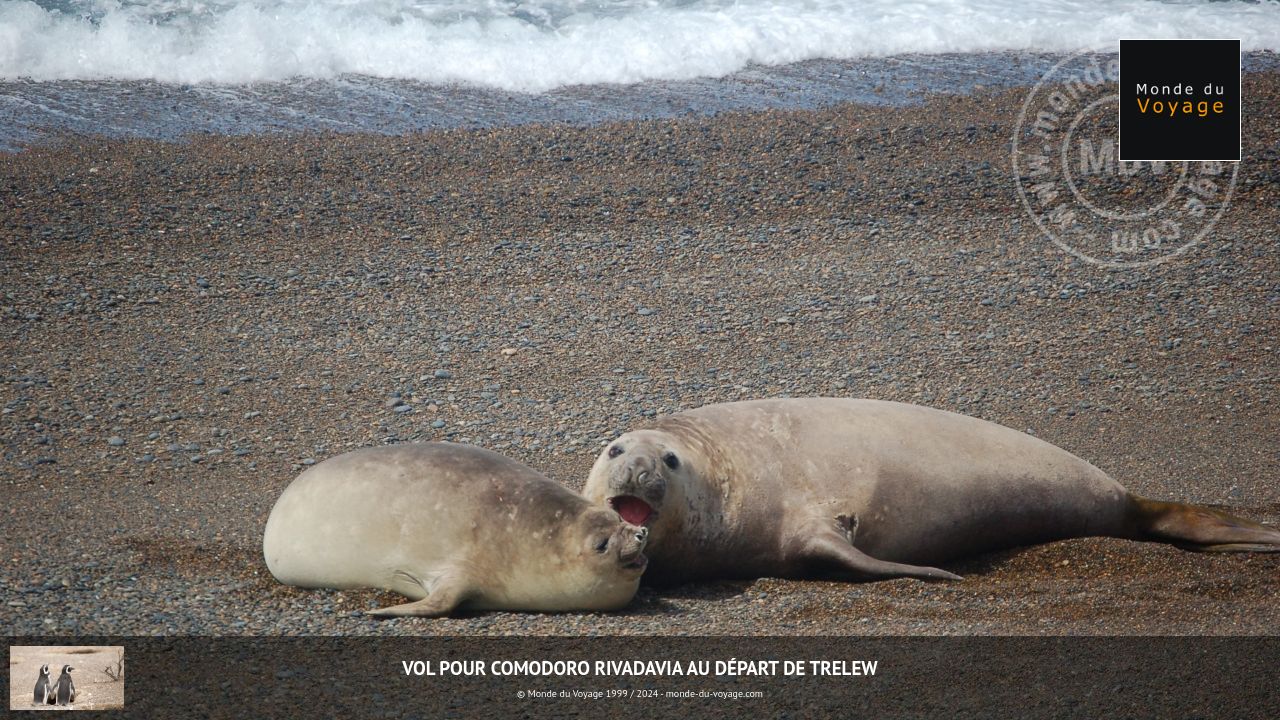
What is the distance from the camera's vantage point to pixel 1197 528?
4.77 m

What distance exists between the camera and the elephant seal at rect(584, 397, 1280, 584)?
4.33 metres

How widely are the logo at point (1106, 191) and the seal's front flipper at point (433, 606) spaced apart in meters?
5.69

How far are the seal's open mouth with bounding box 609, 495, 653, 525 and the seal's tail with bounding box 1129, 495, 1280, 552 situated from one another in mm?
2058

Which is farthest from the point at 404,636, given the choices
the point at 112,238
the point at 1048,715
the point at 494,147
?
the point at 494,147

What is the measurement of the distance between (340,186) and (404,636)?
6.02 meters

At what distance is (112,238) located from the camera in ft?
26.7

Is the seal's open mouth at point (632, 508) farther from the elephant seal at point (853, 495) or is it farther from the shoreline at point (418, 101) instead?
the shoreline at point (418, 101)

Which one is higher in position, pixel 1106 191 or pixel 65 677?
pixel 1106 191

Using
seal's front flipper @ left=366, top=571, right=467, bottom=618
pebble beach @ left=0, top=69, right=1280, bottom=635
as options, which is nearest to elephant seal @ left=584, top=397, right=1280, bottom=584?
pebble beach @ left=0, top=69, right=1280, bottom=635

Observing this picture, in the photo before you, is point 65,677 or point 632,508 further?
point 632,508

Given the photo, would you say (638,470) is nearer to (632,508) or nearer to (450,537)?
(632,508)

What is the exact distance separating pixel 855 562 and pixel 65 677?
8.14 feet

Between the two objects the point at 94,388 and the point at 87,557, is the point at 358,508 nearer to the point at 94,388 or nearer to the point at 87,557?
the point at 87,557

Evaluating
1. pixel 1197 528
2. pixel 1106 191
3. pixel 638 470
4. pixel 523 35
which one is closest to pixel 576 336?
pixel 638 470
